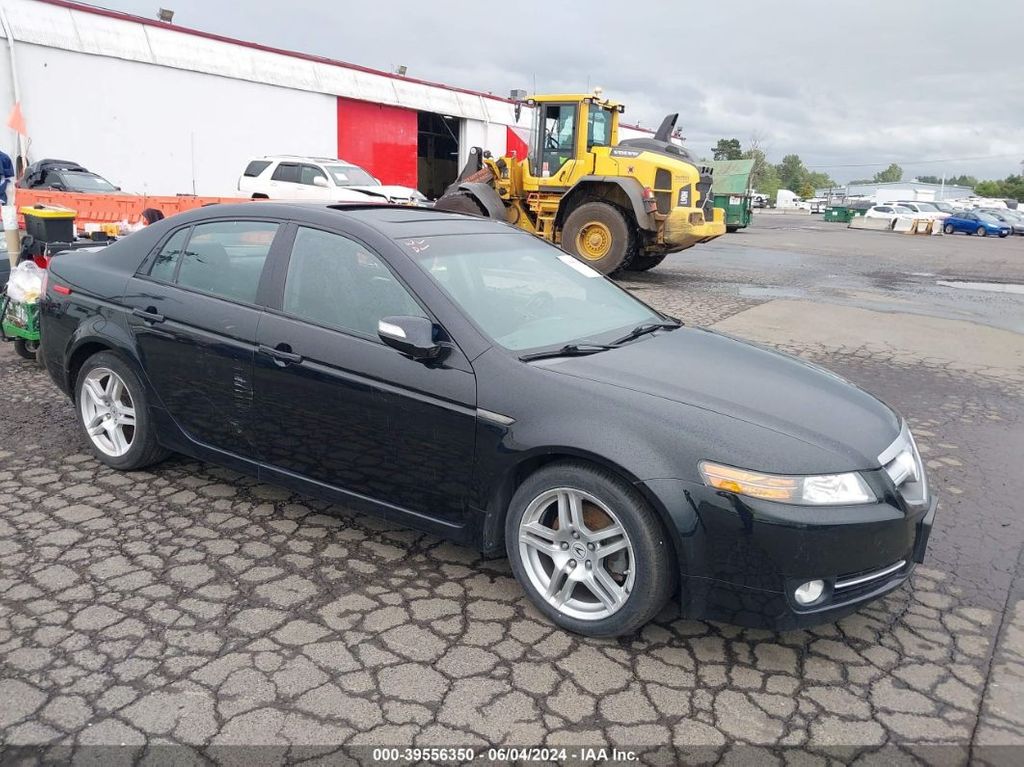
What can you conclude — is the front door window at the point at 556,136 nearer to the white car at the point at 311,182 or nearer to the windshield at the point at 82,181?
the white car at the point at 311,182

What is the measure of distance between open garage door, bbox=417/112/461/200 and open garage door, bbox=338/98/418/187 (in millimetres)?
2237

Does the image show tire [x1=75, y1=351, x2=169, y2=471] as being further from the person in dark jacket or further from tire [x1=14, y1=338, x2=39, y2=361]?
the person in dark jacket

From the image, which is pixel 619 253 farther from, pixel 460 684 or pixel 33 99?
pixel 33 99

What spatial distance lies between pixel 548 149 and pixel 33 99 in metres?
13.1

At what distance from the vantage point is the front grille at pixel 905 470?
2896 mm

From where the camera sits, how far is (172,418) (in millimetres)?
3996

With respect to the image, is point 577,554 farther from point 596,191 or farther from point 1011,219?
point 1011,219

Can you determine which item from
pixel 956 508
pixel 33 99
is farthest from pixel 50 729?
pixel 33 99

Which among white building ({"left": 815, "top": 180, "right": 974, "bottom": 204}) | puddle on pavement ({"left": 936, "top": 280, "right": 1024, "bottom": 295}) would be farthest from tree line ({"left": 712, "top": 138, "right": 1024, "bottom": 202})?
puddle on pavement ({"left": 936, "top": 280, "right": 1024, "bottom": 295})

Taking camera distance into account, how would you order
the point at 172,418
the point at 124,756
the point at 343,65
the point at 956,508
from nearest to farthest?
→ the point at 124,756 < the point at 172,418 < the point at 956,508 < the point at 343,65

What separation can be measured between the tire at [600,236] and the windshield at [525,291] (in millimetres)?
9039

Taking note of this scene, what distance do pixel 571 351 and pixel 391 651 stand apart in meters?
1.34

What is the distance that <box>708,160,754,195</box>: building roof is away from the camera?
27.1m

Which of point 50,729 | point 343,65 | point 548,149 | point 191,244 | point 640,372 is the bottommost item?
point 50,729
